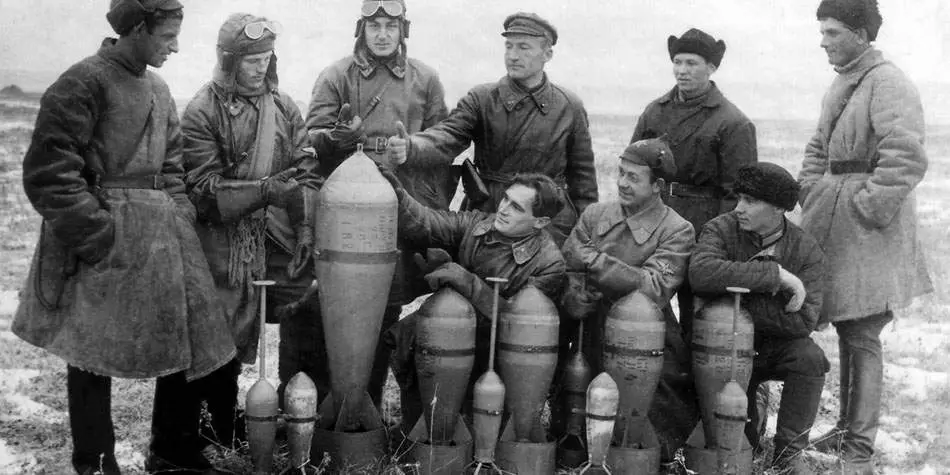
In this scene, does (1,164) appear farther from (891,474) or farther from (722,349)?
(891,474)

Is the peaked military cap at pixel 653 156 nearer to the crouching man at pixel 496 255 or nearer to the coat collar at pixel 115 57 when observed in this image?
the crouching man at pixel 496 255

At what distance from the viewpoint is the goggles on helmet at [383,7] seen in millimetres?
5523

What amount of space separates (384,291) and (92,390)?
1.44 m

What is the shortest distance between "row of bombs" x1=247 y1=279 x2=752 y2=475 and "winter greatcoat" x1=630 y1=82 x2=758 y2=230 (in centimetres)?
105

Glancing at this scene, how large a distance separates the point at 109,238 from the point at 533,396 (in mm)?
2149

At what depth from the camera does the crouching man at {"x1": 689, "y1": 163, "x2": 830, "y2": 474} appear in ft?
16.9

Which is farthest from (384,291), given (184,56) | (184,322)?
(184,56)

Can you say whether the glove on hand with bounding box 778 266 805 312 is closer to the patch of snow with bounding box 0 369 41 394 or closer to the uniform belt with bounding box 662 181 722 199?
the uniform belt with bounding box 662 181 722 199

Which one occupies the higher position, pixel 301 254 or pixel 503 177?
pixel 503 177

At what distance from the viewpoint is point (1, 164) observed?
832 centimetres

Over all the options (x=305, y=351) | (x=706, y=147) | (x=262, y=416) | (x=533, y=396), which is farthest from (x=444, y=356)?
(x=706, y=147)

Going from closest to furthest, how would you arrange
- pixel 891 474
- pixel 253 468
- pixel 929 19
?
pixel 253 468, pixel 891 474, pixel 929 19

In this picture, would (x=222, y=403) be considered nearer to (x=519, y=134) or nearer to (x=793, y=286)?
(x=519, y=134)

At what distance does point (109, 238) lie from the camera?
429 cm
